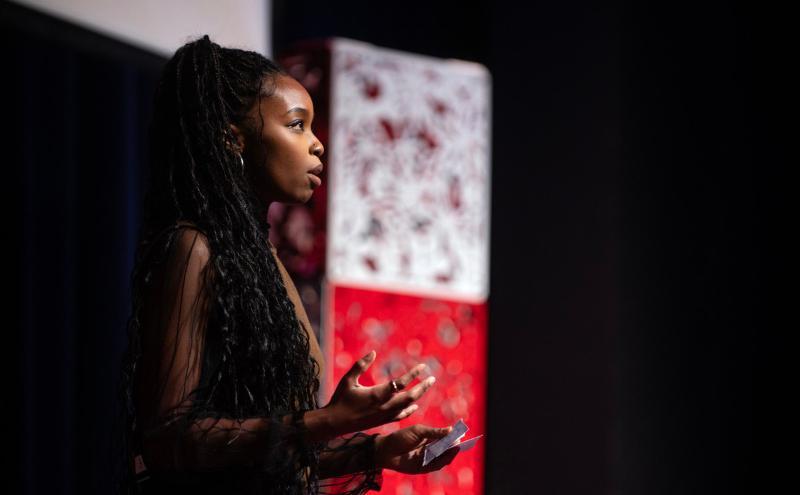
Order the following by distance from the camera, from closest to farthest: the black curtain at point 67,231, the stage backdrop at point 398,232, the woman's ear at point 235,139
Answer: the woman's ear at point 235,139
the black curtain at point 67,231
the stage backdrop at point 398,232

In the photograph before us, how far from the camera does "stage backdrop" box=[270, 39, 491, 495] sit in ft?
9.57

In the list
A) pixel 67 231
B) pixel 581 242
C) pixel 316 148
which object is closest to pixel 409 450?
pixel 316 148

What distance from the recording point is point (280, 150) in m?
1.17

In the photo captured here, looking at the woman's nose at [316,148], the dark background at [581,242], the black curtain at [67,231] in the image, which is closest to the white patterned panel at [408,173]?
the dark background at [581,242]

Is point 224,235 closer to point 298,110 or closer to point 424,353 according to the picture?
point 298,110

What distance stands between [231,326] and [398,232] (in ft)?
6.24

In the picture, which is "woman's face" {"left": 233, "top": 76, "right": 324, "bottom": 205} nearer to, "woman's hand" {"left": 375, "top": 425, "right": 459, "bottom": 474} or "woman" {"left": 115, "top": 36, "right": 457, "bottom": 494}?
"woman" {"left": 115, "top": 36, "right": 457, "bottom": 494}

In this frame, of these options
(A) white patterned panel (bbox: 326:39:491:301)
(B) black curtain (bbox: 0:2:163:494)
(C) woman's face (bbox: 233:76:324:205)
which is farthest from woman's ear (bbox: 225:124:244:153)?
Result: (A) white patterned panel (bbox: 326:39:491:301)

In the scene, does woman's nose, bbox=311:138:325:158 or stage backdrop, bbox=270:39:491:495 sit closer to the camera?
woman's nose, bbox=311:138:325:158

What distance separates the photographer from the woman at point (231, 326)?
1.02 metres

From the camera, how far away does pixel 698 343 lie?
2650 mm

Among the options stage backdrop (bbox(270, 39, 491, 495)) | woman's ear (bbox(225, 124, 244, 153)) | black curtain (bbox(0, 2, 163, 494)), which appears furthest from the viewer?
stage backdrop (bbox(270, 39, 491, 495))

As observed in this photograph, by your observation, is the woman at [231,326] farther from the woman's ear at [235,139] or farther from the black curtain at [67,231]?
the black curtain at [67,231]

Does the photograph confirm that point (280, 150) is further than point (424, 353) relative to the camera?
No
